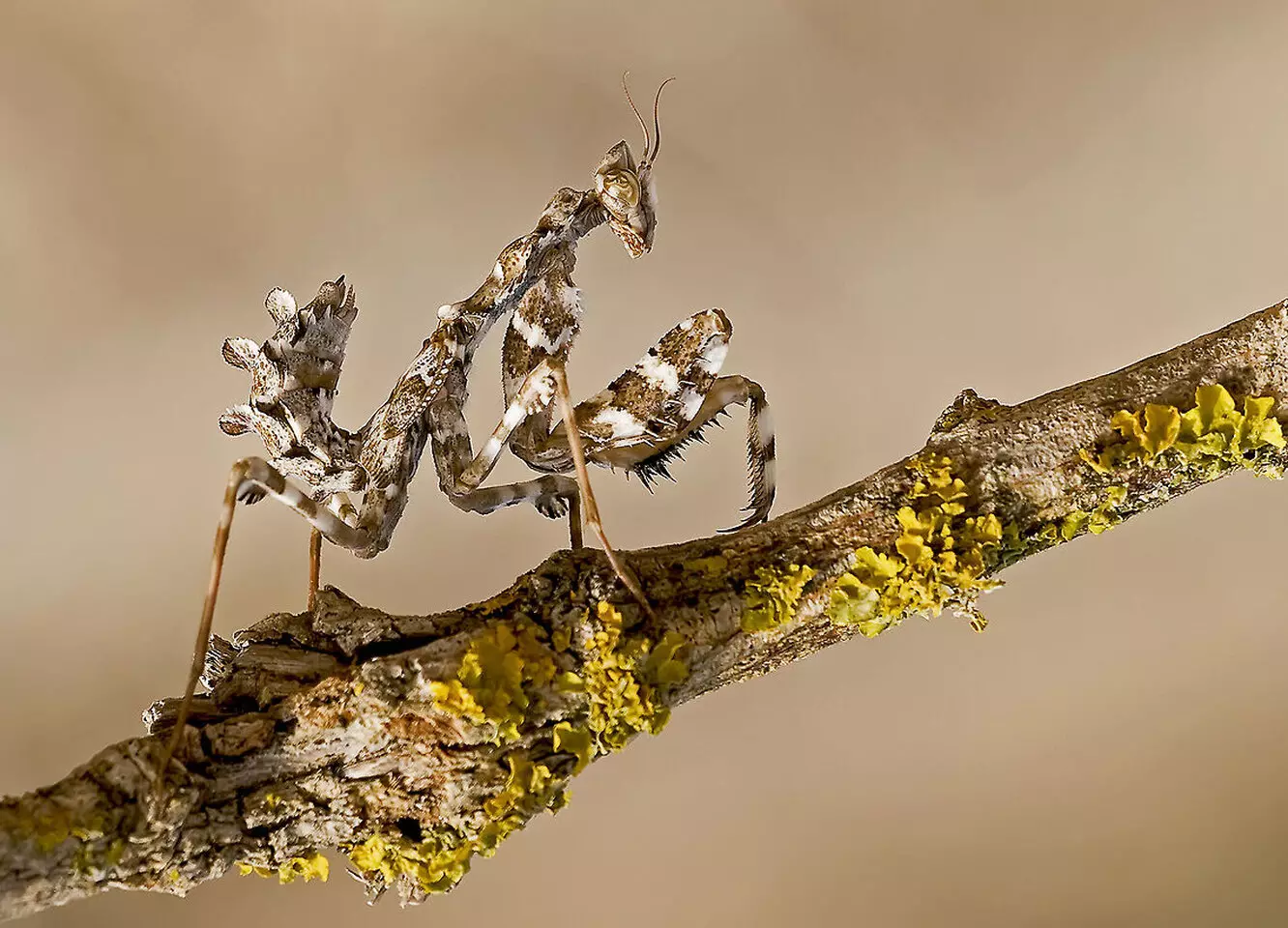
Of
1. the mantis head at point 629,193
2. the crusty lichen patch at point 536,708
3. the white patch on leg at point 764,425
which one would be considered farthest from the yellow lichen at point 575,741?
the mantis head at point 629,193

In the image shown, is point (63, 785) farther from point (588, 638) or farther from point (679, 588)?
point (679, 588)

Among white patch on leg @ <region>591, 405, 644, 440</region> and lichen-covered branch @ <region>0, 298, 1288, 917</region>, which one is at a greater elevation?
white patch on leg @ <region>591, 405, 644, 440</region>

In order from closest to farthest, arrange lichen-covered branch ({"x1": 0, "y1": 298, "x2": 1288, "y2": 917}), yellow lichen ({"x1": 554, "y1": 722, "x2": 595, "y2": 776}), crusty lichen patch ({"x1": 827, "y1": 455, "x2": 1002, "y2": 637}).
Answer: lichen-covered branch ({"x1": 0, "y1": 298, "x2": 1288, "y2": 917}) < yellow lichen ({"x1": 554, "y1": 722, "x2": 595, "y2": 776}) < crusty lichen patch ({"x1": 827, "y1": 455, "x2": 1002, "y2": 637})

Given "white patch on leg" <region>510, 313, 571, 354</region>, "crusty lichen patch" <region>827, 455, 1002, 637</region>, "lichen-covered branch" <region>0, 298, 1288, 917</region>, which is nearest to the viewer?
"lichen-covered branch" <region>0, 298, 1288, 917</region>

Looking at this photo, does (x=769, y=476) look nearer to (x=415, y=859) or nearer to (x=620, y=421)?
(x=620, y=421)

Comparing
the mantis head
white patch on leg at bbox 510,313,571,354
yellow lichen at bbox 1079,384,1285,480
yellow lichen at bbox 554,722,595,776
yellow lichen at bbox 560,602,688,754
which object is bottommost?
yellow lichen at bbox 554,722,595,776

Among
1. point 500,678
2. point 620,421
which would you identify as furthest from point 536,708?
point 620,421

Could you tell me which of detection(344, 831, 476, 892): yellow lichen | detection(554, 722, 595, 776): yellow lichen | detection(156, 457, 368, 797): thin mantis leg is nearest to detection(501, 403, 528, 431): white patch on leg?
detection(156, 457, 368, 797): thin mantis leg

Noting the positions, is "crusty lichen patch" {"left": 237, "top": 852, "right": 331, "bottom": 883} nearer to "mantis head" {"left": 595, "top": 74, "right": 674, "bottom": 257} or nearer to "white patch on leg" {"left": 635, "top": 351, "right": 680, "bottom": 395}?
"white patch on leg" {"left": 635, "top": 351, "right": 680, "bottom": 395}
